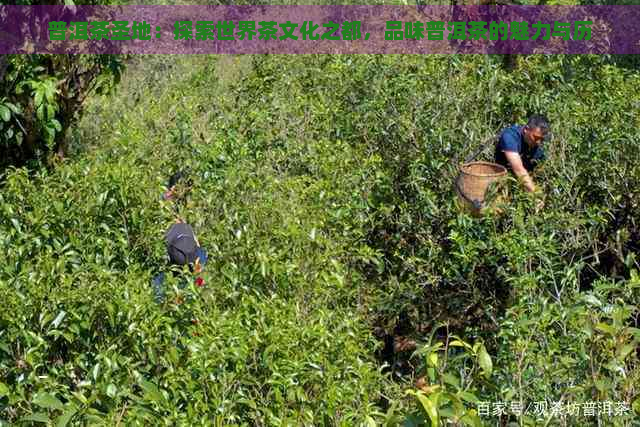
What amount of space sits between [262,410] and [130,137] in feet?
8.03

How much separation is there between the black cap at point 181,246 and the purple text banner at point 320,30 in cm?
178

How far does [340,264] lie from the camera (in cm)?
336

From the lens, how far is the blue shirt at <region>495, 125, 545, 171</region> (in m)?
4.52

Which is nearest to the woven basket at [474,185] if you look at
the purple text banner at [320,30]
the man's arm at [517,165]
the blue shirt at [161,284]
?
the man's arm at [517,165]

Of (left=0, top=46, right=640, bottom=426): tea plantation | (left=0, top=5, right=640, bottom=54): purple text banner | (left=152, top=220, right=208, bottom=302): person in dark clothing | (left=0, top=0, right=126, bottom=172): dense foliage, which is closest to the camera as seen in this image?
(left=0, top=46, right=640, bottom=426): tea plantation

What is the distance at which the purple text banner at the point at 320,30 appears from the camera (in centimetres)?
539

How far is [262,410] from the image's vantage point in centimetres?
242

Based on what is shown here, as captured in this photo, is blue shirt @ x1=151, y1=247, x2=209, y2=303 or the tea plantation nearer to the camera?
the tea plantation

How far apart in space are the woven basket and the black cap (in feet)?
4.66

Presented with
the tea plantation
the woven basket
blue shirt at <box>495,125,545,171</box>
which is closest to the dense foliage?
the tea plantation

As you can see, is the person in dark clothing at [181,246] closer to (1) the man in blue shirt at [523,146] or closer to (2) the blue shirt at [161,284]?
(2) the blue shirt at [161,284]

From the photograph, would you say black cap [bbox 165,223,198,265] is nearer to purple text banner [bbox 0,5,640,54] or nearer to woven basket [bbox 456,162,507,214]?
woven basket [bbox 456,162,507,214]

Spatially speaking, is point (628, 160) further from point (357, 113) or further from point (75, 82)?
point (75, 82)

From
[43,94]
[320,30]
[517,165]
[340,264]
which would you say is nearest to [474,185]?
[517,165]
